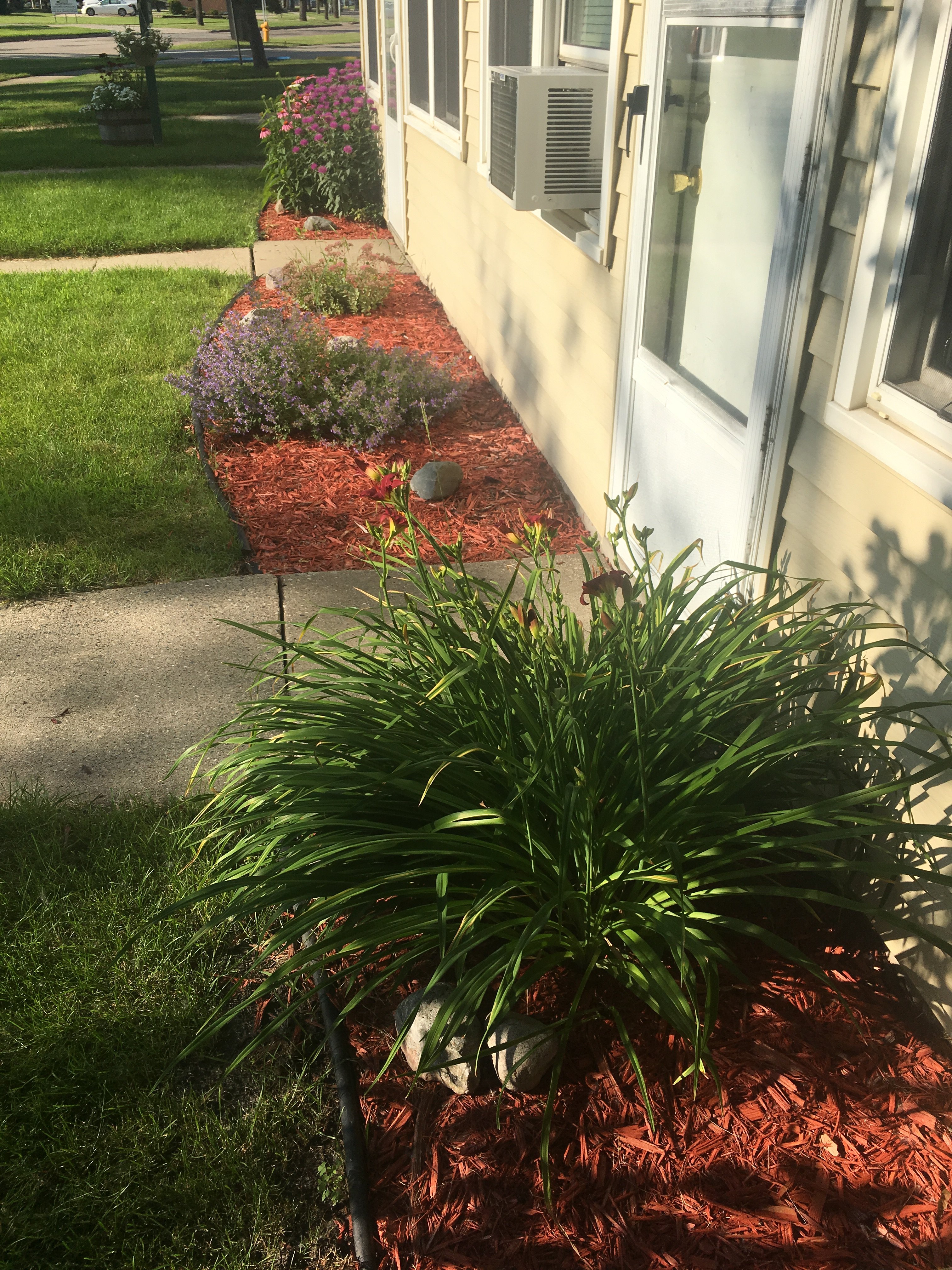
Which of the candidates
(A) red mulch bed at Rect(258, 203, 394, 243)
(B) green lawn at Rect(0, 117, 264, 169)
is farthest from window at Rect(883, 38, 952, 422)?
(B) green lawn at Rect(0, 117, 264, 169)

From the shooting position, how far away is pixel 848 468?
250 centimetres

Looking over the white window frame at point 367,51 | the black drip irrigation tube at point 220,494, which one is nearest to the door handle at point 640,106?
the black drip irrigation tube at point 220,494

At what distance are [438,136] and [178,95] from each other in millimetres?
20178

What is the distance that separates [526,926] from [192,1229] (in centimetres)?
83

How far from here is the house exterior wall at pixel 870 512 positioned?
7.32 ft

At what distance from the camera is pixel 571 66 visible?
4.80 m

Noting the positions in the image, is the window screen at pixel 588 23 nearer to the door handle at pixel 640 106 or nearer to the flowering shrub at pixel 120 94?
the door handle at pixel 640 106

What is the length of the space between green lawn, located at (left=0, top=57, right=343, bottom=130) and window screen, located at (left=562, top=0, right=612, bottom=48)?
11708mm

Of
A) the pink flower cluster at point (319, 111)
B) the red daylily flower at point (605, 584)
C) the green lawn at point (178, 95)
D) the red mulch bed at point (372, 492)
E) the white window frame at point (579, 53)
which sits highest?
the white window frame at point (579, 53)

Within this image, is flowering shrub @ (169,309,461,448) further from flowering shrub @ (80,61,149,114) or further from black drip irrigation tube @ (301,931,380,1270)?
flowering shrub @ (80,61,149,114)

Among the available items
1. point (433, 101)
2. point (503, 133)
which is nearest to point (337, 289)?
point (433, 101)

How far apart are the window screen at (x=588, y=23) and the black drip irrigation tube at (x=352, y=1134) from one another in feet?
12.3

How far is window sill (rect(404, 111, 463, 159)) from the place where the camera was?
273 inches

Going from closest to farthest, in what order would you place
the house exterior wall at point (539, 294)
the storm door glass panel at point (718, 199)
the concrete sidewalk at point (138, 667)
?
the storm door glass panel at point (718, 199) < the concrete sidewalk at point (138, 667) < the house exterior wall at point (539, 294)
